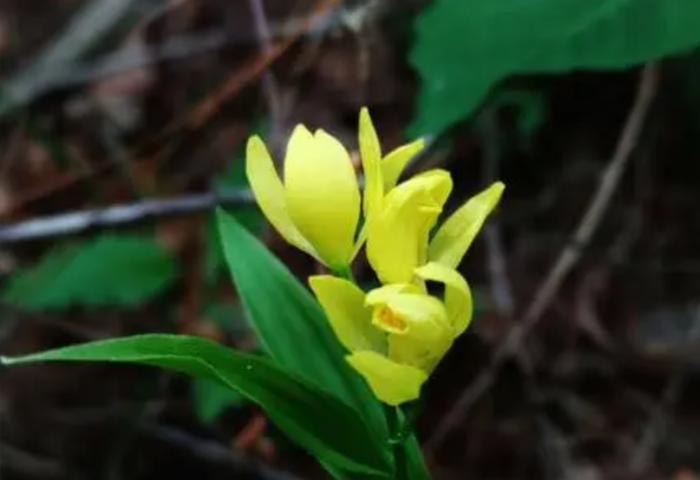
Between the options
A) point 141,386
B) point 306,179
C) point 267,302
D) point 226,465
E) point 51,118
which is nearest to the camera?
point 306,179

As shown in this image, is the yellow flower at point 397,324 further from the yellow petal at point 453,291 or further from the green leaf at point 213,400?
the green leaf at point 213,400

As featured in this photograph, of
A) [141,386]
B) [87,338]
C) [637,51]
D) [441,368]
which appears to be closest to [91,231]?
[87,338]

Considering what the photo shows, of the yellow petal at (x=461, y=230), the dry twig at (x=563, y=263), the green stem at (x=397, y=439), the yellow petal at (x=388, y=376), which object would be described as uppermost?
the yellow petal at (x=461, y=230)

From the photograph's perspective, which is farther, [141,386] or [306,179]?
[141,386]

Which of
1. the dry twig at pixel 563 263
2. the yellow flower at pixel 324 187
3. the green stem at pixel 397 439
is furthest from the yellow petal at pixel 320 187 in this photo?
the dry twig at pixel 563 263

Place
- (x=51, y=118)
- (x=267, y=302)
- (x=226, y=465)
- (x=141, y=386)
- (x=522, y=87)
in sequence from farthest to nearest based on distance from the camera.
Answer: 1. (x=51, y=118)
2. (x=141, y=386)
3. (x=226, y=465)
4. (x=522, y=87)
5. (x=267, y=302)

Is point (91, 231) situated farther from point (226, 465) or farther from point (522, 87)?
point (522, 87)

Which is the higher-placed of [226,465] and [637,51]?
[637,51]
